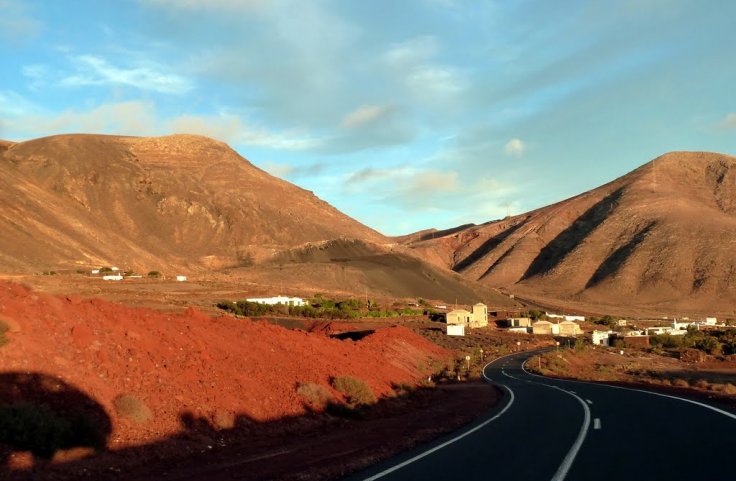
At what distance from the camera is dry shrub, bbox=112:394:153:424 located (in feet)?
48.2

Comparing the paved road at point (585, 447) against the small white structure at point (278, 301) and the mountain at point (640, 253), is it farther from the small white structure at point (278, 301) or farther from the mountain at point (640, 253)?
the mountain at point (640, 253)

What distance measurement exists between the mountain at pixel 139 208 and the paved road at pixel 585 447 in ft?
288

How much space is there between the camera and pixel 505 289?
170 meters

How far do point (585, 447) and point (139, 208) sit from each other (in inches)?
5781

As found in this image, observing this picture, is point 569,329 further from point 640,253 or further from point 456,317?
point 640,253

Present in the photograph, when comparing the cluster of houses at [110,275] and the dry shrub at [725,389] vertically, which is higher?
the cluster of houses at [110,275]

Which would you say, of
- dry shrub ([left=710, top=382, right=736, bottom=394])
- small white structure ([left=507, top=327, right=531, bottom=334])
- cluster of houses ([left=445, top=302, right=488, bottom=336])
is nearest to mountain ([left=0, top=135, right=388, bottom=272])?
cluster of houses ([left=445, top=302, right=488, bottom=336])

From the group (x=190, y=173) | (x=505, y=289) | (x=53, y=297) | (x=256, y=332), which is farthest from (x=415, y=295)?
(x=53, y=297)

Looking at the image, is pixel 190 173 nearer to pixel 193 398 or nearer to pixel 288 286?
pixel 288 286

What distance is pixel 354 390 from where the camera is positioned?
80.5 ft

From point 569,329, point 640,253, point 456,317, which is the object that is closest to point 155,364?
point 456,317

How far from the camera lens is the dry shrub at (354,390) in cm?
2412

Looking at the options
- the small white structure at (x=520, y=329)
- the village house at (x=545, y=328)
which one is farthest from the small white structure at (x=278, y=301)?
the village house at (x=545, y=328)

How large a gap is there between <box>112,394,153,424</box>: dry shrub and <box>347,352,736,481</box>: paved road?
234 inches
